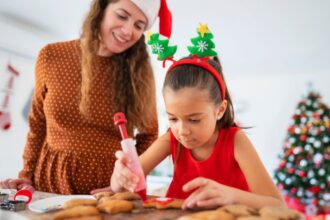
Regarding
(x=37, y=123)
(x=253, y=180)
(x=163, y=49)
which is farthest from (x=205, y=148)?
(x=37, y=123)

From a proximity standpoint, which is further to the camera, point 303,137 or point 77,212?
point 303,137

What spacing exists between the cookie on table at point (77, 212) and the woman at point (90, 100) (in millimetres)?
552

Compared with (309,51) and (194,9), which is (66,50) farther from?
(309,51)

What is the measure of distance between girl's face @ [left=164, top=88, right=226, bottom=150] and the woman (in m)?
0.39

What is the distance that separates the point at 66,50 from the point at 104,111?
298 millimetres

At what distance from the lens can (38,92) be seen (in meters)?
1.29

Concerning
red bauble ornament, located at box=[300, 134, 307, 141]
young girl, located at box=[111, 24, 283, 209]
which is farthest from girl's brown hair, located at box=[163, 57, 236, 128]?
red bauble ornament, located at box=[300, 134, 307, 141]

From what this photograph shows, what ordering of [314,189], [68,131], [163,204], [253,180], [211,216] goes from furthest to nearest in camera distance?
[314,189], [68,131], [253,180], [163,204], [211,216]

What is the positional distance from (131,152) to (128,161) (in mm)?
25

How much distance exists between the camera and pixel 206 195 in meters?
0.69

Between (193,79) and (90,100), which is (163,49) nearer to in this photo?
(193,79)

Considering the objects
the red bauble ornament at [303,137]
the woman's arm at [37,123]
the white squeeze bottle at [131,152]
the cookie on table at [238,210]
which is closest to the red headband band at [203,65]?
the white squeeze bottle at [131,152]

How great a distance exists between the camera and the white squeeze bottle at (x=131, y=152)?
0.72 meters

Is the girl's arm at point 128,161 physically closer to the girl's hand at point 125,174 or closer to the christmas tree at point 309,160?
the girl's hand at point 125,174
